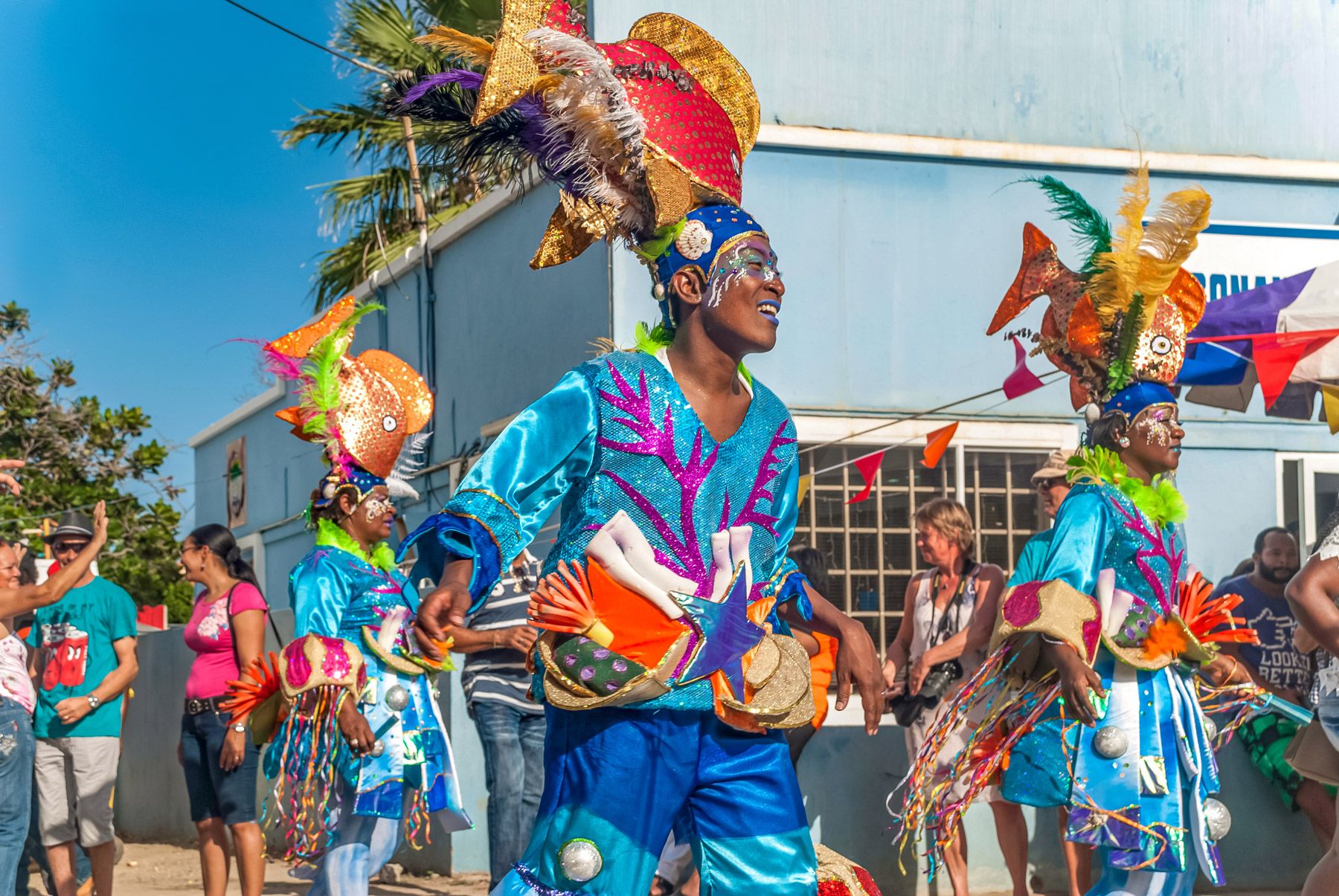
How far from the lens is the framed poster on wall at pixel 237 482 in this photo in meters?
18.3

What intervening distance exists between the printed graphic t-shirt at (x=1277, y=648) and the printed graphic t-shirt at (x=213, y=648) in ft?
16.6

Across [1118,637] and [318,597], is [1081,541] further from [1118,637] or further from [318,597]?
[318,597]

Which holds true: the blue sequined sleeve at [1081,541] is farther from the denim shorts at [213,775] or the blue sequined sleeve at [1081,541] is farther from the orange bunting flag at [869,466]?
the denim shorts at [213,775]

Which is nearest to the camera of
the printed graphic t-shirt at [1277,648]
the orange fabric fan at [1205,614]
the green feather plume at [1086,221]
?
the orange fabric fan at [1205,614]

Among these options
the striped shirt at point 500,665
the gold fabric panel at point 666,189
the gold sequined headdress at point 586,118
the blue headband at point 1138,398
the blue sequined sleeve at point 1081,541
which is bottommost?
the striped shirt at point 500,665

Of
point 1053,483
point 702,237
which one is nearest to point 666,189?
point 702,237

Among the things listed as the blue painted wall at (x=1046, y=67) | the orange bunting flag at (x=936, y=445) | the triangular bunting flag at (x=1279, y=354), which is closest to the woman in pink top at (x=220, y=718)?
the orange bunting flag at (x=936, y=445)

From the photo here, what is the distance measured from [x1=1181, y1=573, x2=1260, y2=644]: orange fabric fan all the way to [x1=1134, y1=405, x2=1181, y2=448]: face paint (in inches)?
Result: 18.8

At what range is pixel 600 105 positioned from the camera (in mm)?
4012

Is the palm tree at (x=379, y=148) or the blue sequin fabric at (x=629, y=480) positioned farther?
the palm tree at (x=379, y=148)

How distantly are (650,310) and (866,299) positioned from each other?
1290 millimetres

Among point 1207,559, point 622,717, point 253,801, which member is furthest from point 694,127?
point 1207,559

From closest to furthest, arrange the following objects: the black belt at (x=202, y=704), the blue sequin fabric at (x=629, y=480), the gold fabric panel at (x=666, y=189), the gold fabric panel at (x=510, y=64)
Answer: the blue sequin fabric at (x=629, y=480)
the gold fabric panel at (x=510, y=64)
the gold fabric panel at (x=666, y=189)
the black belt at (x=202, y=704)

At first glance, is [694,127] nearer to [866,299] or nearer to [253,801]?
[253,801]
